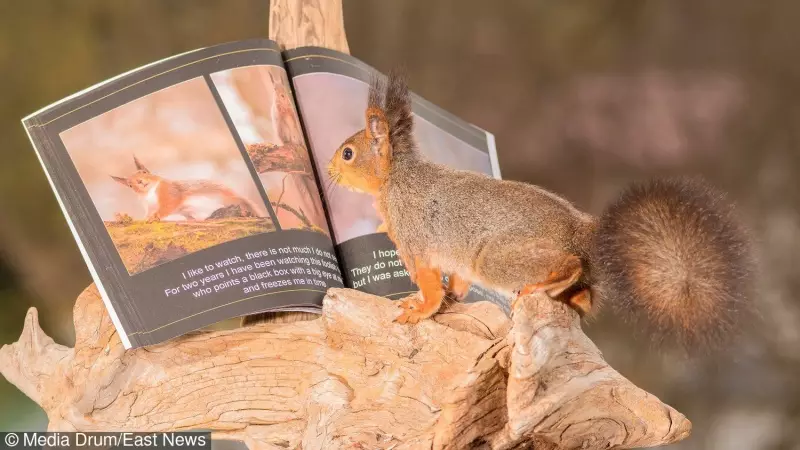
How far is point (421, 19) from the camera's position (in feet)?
4.92

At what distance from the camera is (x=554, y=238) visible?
0.82 metres

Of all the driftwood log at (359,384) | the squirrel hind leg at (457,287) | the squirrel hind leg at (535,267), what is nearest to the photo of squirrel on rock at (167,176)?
the driftwood log at (359,384)

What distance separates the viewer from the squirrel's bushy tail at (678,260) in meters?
0.75

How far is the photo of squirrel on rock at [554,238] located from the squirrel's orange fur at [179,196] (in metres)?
0.17

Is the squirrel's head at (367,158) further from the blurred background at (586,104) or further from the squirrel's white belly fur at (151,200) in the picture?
the blurred background at (586,104)

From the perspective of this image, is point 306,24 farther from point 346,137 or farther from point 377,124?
point 377,124

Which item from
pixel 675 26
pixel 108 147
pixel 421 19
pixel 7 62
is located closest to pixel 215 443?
pixel 108 147

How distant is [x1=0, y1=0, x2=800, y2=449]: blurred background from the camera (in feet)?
4.28

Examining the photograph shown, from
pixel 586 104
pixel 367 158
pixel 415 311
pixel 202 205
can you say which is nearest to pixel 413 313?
pixel 415 311

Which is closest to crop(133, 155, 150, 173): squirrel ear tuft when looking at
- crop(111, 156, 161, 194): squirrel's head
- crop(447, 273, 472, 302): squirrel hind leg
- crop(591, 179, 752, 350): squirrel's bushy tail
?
crop(111, 156, 161, 194): squirrel's head

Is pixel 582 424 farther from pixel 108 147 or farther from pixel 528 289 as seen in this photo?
pixel 108 147

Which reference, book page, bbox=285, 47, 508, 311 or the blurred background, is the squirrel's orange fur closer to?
book page, bbox=285, 47, 508, 311

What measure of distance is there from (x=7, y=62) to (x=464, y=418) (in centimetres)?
94

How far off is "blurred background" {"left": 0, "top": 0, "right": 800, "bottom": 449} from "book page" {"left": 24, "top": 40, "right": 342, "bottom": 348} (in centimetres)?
31
